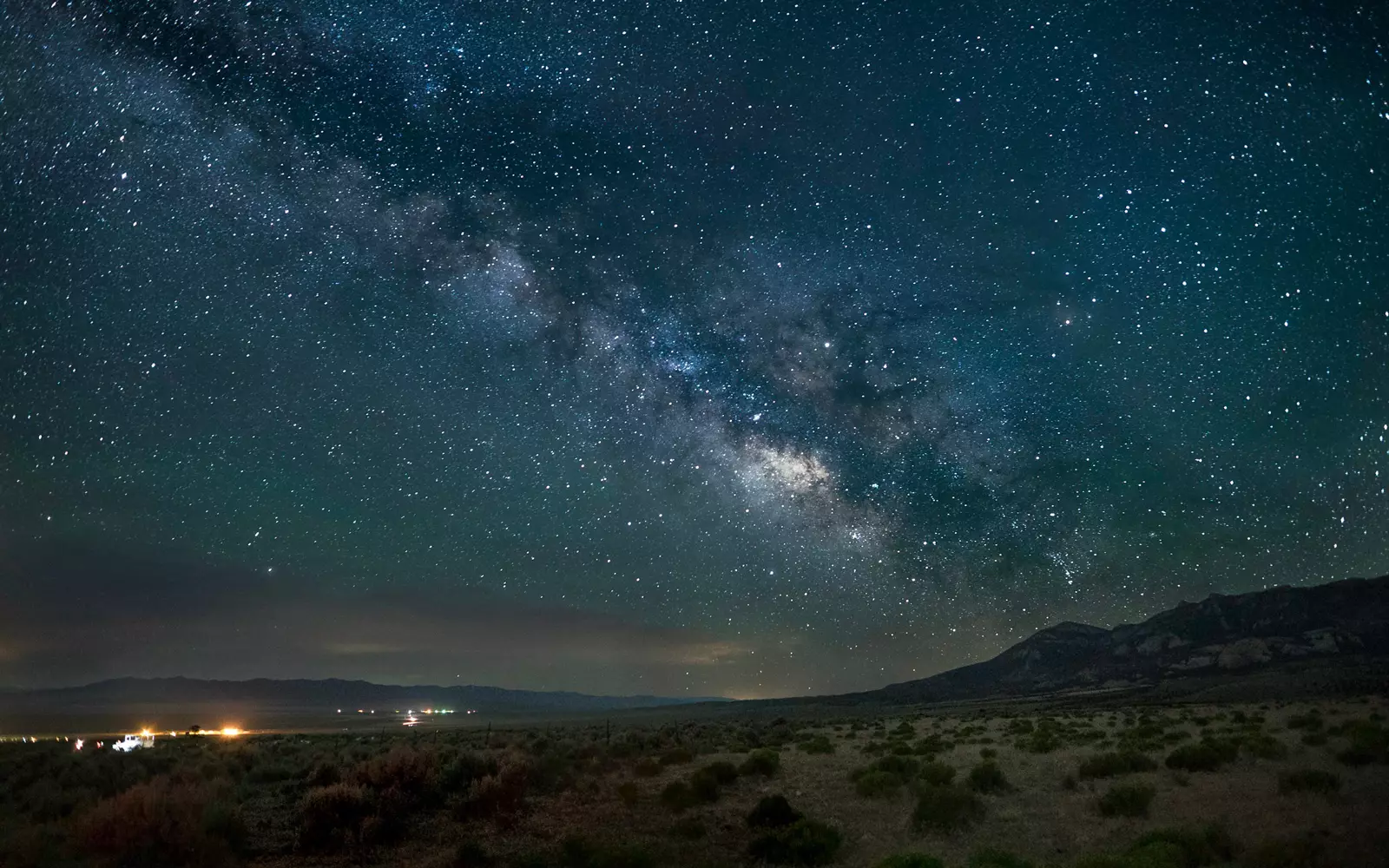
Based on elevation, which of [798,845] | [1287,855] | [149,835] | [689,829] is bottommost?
[689,829]

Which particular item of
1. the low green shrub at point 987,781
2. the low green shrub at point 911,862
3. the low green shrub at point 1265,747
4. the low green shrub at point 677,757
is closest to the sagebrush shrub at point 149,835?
the low green shrub at point 911,862

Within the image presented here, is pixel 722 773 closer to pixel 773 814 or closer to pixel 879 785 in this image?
pixel 879 785

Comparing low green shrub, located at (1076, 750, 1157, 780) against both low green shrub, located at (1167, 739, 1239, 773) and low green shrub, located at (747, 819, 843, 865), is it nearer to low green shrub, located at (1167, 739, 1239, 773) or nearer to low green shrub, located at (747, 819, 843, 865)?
low green shrub, located at (1167, 739, 1239, 773)

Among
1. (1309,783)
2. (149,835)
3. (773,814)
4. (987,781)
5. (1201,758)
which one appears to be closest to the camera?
(149,835)

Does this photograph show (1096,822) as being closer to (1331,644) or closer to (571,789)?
(571,789)

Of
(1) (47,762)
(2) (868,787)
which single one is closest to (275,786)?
(1) (47,762)

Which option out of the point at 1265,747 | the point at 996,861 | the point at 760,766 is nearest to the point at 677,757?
the point at 760,766

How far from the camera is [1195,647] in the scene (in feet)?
383

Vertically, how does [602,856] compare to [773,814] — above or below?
above

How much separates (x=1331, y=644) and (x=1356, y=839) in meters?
116

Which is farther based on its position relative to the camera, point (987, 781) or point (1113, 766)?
point (1113, 766)

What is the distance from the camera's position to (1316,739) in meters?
24.9

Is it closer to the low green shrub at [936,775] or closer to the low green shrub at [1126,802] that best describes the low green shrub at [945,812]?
the low green shrub at [1126,802]

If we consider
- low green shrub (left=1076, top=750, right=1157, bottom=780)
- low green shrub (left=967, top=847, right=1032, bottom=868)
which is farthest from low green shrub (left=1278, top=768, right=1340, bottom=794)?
low green shrub (left=967, top=847, right=1032, bottom=868)
